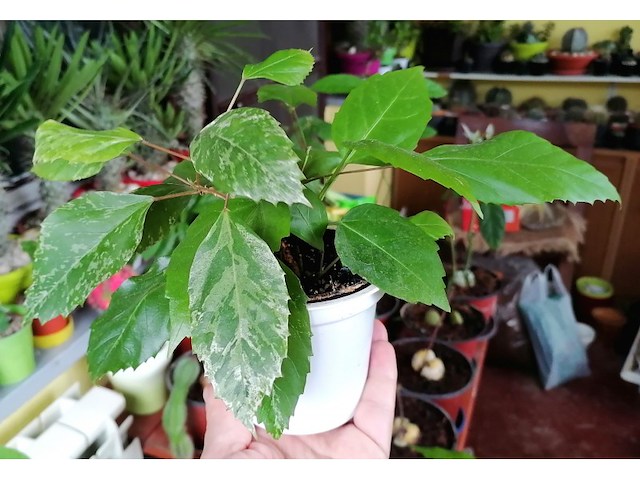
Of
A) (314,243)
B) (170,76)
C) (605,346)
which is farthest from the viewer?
(605,346)

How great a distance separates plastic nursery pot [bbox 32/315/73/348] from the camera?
1.01m

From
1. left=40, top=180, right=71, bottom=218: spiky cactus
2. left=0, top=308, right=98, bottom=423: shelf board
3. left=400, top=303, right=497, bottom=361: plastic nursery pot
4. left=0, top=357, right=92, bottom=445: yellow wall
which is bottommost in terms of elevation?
left=400, top=303, right=497, bottom=361: plastic nursery pot

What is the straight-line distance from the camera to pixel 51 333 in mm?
1021

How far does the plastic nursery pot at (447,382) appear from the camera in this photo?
1.19 metres

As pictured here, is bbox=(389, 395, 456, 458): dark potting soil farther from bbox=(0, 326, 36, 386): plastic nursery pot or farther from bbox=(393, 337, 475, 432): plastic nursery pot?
bbox=(0, 326, 36, 386): plastic nursery pot

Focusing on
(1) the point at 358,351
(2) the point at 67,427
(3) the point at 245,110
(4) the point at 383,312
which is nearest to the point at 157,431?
(2) the point at 67,427

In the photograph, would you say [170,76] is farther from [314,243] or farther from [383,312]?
[314,243]

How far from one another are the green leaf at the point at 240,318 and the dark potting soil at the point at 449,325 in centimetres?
105

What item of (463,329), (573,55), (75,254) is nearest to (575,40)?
(573,55)

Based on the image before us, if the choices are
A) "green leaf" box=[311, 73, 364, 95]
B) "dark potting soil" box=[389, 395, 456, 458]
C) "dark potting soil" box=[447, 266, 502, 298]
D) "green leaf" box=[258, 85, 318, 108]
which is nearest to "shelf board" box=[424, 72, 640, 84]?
"dark potting soil" box=[447, 266, 502, 298]

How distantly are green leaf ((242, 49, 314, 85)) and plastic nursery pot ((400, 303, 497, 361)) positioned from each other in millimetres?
976

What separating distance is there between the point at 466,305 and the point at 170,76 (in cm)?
96

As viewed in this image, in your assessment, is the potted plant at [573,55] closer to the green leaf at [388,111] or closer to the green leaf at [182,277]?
the green leaf at [388,111]
